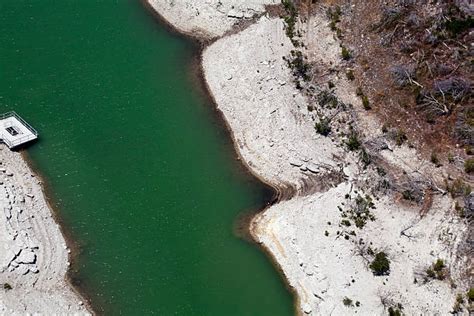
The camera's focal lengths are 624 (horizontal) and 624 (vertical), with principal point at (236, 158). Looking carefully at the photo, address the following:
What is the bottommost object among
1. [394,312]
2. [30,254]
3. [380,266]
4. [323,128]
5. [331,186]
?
[30,254]

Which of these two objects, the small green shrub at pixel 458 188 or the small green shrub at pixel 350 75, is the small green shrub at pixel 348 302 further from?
the small green shrub at pixel 350 75

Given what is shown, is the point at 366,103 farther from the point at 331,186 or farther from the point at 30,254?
the point at 30,254

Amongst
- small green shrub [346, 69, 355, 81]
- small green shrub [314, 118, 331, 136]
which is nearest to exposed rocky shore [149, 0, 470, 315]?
small green shrub [314, 118, 331, 136]

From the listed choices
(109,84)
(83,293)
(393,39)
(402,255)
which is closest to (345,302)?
(402,255)

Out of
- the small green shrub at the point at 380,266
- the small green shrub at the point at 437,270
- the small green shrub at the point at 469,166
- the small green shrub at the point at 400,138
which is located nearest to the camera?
the small green shrub at the point at 437,270

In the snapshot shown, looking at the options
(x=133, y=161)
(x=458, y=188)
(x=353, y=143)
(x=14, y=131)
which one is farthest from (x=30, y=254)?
(x=458, y=188)

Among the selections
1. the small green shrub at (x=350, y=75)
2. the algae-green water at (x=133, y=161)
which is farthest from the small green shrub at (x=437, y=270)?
the small green shrub at (x=350, y=75)
